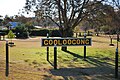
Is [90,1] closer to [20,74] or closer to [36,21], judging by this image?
[36,21]

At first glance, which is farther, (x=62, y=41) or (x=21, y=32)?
(x=21, y=32)

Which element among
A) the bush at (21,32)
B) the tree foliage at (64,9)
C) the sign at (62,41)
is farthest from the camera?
the bush at (21,32)

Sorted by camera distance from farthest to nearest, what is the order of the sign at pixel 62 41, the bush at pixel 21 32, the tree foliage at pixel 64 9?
the bush at pixel 21 32
the tree foliage at pixel 64 9
the sign at pixel 62 41

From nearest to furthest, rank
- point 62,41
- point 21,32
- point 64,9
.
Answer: point 62,41, point 64,9, point 21,32

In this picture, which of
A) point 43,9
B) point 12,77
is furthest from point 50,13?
point 12,77

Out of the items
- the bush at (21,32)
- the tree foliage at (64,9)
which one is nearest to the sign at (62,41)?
the tree foliage at (64,9)

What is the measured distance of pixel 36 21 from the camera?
949 inches

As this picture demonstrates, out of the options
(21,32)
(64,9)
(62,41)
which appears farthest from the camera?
(21,32)

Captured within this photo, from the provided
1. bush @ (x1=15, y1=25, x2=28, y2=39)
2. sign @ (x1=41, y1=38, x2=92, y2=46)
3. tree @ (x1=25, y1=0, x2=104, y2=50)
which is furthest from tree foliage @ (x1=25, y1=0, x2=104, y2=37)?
bush @ (x1=15, y1=25, x2=28, y2=39)

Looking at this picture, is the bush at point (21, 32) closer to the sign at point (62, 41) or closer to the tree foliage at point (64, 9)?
the tree foliage at point (64, 9)

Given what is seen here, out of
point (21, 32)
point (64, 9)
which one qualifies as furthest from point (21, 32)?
point (64, 9)

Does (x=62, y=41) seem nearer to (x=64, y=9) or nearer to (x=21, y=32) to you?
(x=64, y=9)

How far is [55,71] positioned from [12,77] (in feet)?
7.32

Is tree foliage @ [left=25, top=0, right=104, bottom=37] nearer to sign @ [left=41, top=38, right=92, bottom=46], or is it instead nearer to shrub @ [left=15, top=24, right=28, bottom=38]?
sign @ [left=41, top=38, right=92, bottom=46]
